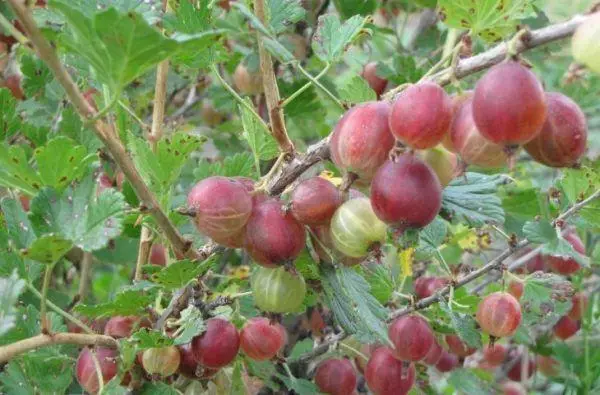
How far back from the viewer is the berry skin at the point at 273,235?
74 cm

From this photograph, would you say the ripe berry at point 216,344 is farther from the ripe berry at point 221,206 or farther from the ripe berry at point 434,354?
the ripe berry at point 434,354

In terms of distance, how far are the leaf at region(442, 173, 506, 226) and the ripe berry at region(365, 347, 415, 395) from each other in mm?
301

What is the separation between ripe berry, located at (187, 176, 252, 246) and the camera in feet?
2.46

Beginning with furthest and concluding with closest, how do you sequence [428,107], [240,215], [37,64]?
[37,64] < [240,215] < [428,107]

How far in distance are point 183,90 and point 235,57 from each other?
1.49ft

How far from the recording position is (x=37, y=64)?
1.31 metres

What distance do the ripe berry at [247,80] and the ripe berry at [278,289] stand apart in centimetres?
62

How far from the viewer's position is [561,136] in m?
0.65

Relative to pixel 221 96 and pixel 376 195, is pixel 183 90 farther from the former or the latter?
pixel 376 195

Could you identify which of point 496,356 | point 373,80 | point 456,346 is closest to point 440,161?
point 456,346

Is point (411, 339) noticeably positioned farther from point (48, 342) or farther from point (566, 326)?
point (566, 326)

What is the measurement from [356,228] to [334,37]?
266 mm

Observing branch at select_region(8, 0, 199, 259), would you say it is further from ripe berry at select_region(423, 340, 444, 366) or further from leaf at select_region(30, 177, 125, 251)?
ripe berry at select_region(423, 340, 444, 366)

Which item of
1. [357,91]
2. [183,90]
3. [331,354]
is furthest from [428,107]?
[183,90]
